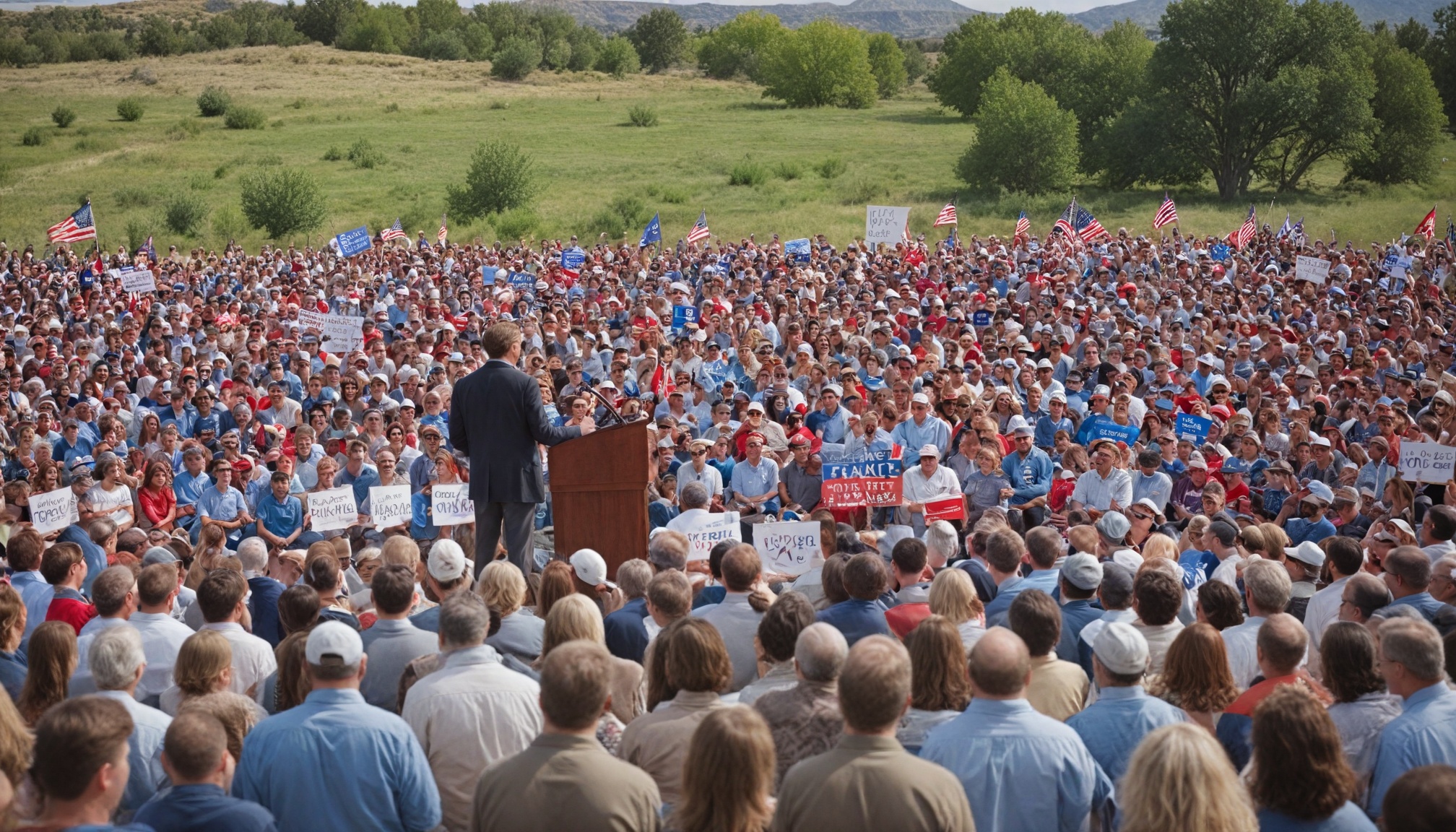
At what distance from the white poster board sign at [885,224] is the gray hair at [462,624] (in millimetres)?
23306

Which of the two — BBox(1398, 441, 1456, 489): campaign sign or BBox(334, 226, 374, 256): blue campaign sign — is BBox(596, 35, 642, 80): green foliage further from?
BBox(1398, 441, 1456, 489): campaign sign

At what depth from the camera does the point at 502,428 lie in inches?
320

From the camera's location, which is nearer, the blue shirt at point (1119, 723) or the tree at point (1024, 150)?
the blue shirt at point (1119, 723)

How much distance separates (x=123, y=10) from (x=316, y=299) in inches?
6678

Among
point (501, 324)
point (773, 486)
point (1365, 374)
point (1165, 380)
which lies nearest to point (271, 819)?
point (501, 324)

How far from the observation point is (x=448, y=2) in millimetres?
159375

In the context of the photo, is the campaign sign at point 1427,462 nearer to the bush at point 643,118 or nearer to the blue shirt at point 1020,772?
the blue shirt at point 1020,772

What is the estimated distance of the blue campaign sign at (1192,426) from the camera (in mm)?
13250

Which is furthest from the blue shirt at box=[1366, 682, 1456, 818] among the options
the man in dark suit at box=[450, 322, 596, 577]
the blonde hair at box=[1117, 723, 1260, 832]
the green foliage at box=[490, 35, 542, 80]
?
the green foliage at box=[490, 35, 542, 80]

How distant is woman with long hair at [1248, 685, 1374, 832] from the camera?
156 inches

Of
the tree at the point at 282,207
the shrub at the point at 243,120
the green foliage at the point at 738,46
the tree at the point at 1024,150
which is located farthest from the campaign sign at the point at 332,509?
the green foliage at the point at 738,46

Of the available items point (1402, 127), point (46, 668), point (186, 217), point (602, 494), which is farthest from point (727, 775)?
point (1402, 127)

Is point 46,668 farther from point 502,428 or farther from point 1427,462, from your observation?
point 1427,462

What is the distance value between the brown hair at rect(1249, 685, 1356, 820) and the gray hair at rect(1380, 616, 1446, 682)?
1152 mm
